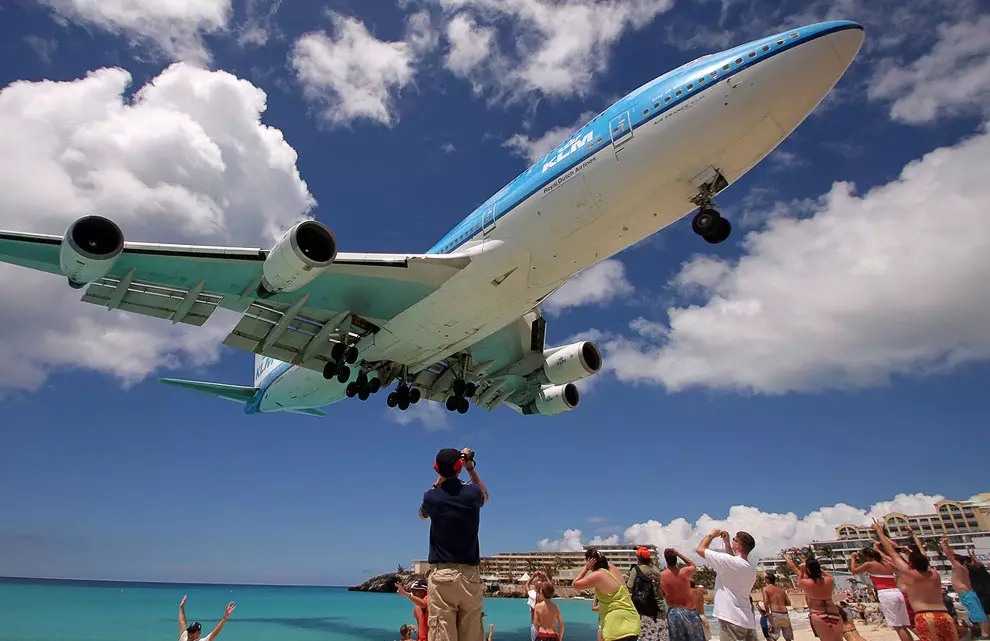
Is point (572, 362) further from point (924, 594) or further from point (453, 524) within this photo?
point (453, 524)

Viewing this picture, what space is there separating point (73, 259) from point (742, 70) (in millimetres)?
13783

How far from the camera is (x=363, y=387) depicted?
56.7ft

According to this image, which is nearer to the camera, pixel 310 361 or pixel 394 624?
pixel 310 361

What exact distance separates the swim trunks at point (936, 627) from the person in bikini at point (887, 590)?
107 cm

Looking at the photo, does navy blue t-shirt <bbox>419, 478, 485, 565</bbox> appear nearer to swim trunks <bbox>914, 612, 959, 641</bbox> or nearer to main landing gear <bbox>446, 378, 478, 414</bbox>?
swim trunks <bbox>914, 612, 959, 641</bbox>

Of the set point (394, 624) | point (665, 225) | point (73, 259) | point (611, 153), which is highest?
point (611, 153)

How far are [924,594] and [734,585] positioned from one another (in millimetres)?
2770

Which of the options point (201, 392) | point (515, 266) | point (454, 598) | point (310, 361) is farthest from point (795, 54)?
point (201, 392)

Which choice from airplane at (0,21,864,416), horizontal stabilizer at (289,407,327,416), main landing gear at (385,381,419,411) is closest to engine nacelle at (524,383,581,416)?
airplane at (0,21,864,416)

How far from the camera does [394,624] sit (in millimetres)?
78500

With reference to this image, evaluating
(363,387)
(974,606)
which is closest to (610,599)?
(974,606)

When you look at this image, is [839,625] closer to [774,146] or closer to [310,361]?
[774,146]

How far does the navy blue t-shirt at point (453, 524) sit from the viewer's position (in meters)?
4.21

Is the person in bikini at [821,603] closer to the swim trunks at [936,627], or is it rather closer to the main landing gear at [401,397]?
the swim trunks at [936,627]
